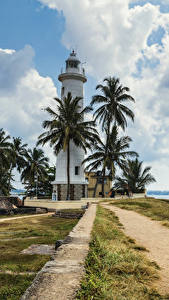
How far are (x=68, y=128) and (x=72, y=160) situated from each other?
4.69m

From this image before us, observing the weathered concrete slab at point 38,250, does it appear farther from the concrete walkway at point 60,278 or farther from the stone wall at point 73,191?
Answer: the stone wall at point 73,191

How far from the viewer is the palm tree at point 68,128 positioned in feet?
95.8

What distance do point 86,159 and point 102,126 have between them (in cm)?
502

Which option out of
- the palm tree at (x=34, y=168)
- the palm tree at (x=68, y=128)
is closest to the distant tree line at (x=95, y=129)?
the palm tree at (x=68, y=128)

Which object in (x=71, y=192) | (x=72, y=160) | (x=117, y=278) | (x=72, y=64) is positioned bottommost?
(x=117, y=278)

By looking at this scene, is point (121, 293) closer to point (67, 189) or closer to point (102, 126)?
point (67, 189)

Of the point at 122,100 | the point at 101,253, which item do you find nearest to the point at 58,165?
the point at 122,100

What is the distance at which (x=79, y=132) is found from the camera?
97.5 ft

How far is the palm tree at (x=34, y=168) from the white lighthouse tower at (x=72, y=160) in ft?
49.7

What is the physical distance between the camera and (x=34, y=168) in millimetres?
46469

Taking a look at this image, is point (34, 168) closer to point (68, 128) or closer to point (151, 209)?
point (68, 128)

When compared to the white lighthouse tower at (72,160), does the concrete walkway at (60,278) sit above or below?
below

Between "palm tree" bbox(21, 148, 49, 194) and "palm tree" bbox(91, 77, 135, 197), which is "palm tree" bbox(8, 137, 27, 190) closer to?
"palm tree" bbox(21, 148, 49, 194)

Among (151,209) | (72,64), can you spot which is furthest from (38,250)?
(72,64)
